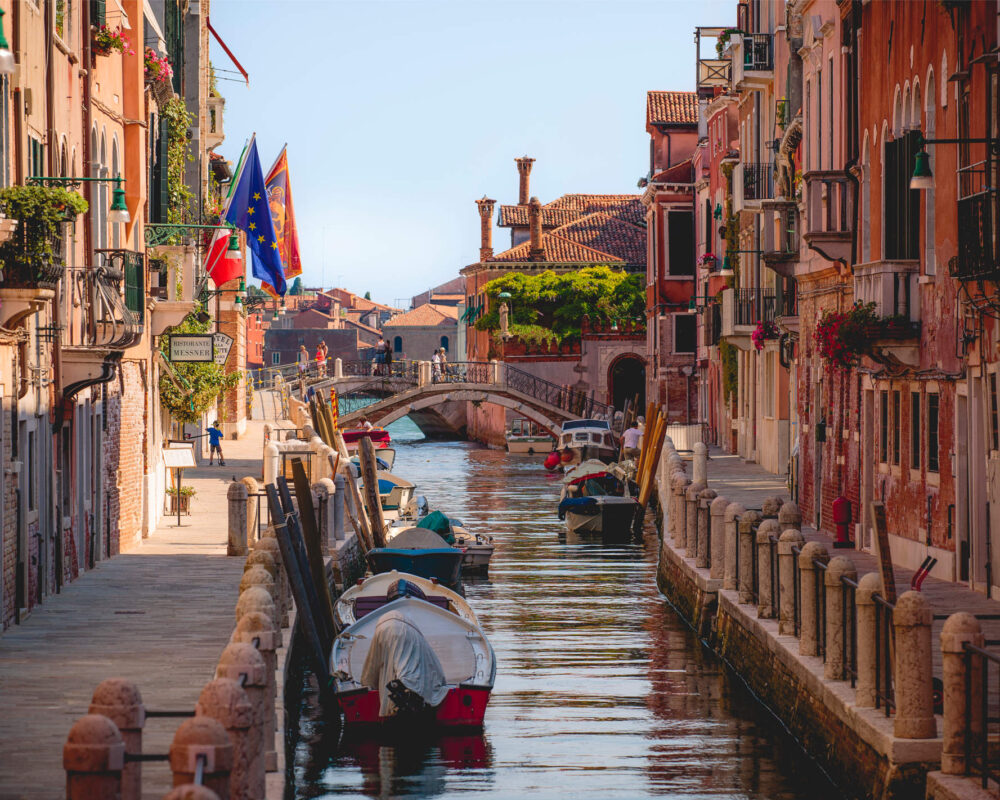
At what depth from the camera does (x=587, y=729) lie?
14109 millimetres

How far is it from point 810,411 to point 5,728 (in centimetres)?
1498

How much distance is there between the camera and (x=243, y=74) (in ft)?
118

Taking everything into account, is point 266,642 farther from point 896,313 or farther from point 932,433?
point 896,313

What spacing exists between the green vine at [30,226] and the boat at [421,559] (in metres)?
9.63

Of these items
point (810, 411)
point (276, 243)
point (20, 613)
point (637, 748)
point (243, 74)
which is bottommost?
point (637, 748)

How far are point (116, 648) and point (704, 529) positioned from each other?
8.22m

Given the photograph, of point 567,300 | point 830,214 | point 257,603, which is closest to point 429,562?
point 830,214

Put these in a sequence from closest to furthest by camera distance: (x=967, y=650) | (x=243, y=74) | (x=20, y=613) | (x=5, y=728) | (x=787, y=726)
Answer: (x=967, y=650) < (x=5, y=728) < (x=787, y=726) < (x=20, y=613) < (x=243, y=74)

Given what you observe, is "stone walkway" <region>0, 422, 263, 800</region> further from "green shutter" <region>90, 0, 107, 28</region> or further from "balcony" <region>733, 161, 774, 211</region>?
"balcony" <region>733, 161, 774, 211</region>

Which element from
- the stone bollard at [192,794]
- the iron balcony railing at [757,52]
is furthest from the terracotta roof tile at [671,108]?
the stone bollard at [192,794]

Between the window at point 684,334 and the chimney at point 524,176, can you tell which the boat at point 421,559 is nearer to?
the window at point 684,334

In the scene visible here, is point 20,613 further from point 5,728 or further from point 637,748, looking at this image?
point 637,748

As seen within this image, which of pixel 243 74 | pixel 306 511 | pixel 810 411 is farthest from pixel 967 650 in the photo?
pixel 243 74

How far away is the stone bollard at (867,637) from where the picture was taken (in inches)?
410
